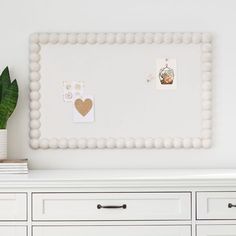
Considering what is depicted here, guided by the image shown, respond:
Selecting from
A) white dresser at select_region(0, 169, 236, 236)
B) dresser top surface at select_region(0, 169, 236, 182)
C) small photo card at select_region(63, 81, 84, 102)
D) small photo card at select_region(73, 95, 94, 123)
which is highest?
small photo card at select_region(63, 81, 84, 102)

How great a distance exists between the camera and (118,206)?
2814mm

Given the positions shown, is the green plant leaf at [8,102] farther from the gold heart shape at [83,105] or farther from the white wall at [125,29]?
the gold heart shape at [83,105]

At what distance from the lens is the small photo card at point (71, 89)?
3.28m

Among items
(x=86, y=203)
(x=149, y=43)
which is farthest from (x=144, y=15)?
(x=86, y=203)

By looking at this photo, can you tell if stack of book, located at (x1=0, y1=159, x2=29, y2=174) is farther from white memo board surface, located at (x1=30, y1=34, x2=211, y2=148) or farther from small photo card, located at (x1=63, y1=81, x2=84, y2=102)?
small photo card, located at (x1=63, y1=81, x2=84, y2=102)

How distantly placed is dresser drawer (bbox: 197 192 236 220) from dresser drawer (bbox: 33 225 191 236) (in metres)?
0.12

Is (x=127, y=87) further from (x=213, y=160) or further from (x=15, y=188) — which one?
(x=15, y=188)

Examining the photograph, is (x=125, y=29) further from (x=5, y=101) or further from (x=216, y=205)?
(x=216, y=205)

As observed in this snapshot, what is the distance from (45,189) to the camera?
281 cm

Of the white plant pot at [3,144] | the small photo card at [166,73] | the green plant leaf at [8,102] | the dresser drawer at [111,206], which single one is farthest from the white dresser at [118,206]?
the small photo card at [166,73]

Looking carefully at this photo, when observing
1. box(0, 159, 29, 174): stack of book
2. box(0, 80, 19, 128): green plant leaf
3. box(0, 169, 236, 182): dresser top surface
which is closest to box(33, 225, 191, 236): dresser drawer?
box(0, 169, 236, 182): dresser top surface

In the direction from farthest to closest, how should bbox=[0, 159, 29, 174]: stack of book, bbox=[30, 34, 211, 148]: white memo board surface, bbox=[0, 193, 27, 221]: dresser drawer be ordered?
bbox=[30, 34, 211, 148]: white memo board surface → bbox=[0, 159, 29, 174]: stack of book → bbox=[0, 193, 27, 221]: dresser drawer

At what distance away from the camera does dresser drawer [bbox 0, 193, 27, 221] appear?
110 inches

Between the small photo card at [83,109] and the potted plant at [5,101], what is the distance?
37cm
